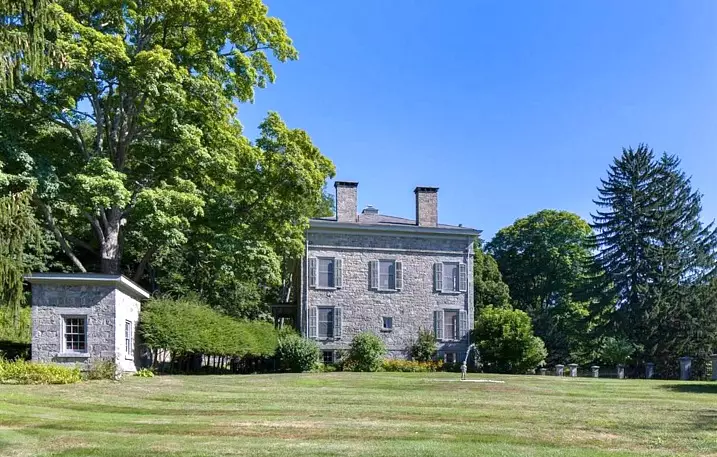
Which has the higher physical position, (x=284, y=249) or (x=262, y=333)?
(x=284, y=249)

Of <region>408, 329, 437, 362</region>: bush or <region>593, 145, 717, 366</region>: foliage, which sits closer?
<region>408, 329, 437, 362</region>: bush

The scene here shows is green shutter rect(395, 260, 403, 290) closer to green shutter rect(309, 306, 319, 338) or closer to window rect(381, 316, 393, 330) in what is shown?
window rect(381, 316, 393, 330)

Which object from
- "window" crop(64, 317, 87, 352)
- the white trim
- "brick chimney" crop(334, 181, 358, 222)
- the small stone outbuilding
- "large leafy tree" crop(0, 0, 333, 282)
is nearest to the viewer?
the white trim

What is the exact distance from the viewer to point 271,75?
29422 mm

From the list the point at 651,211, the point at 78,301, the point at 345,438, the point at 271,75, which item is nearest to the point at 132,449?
the point at 345,438

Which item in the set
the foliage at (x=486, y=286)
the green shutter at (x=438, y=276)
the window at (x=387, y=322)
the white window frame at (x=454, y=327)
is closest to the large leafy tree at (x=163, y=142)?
the window at (x=387, y=322)

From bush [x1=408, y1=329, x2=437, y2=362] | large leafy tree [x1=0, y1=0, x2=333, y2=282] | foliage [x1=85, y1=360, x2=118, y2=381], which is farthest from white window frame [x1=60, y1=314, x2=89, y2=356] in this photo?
bush [x1=408, y1=329, x2=437, y2=362]

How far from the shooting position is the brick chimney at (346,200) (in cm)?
3359

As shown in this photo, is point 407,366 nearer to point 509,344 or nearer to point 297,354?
point 509,344

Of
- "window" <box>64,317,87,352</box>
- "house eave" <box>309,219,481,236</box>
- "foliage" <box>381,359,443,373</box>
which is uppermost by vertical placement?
"house eave" <box>309,219,481,236</box>

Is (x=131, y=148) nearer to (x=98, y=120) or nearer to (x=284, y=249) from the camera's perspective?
(x=98, y=120)

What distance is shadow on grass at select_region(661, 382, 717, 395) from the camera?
1978cm

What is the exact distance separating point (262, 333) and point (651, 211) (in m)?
24.2

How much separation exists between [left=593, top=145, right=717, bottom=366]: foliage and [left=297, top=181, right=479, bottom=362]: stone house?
35.6ft
